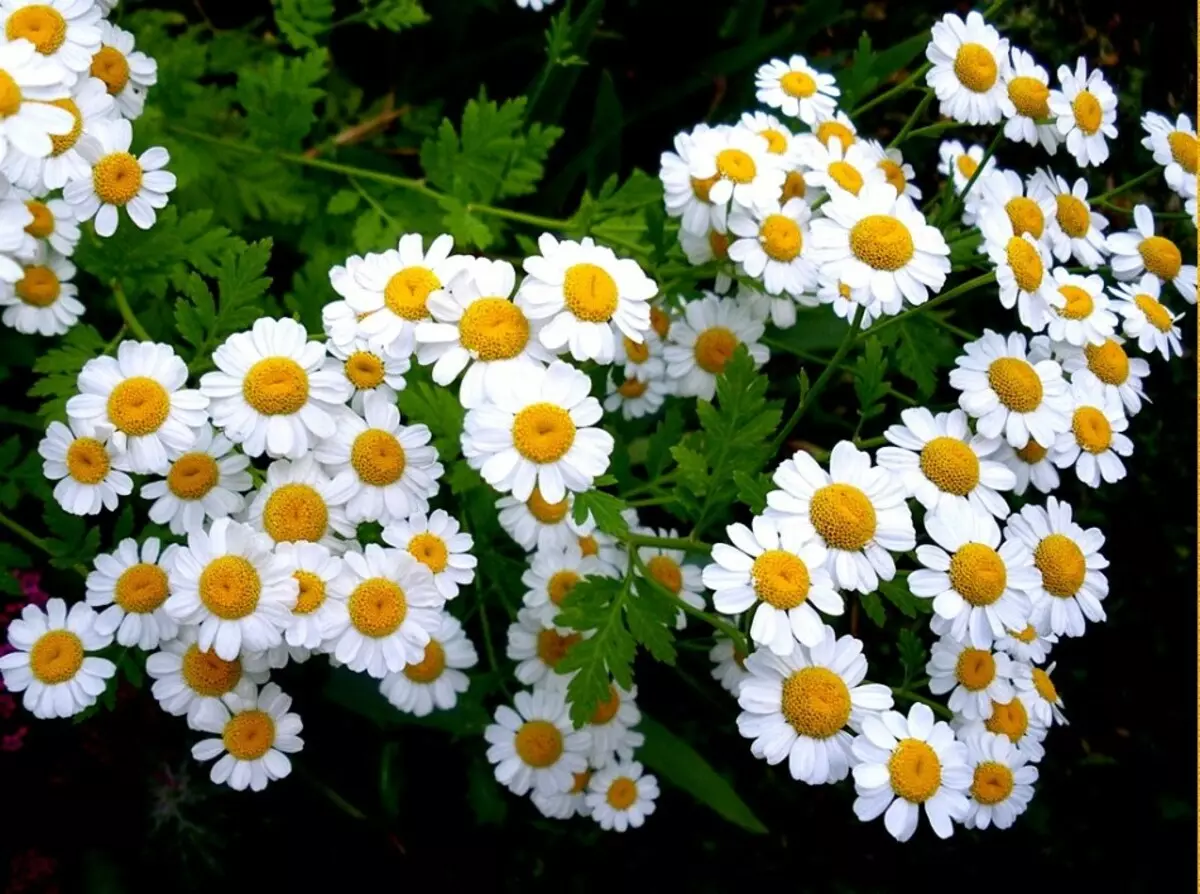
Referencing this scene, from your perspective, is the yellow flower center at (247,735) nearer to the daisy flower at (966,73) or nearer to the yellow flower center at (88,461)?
Result: the yellow flower center at (88,461)

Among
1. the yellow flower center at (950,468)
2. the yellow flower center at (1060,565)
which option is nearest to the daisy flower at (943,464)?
the yellow flower center at (950,468)

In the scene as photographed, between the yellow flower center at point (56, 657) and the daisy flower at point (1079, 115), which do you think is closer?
the yellow flower center at point (56, 657)

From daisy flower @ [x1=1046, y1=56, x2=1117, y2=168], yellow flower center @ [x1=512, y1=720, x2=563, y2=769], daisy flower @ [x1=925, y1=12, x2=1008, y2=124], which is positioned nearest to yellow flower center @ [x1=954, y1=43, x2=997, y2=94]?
daisy flower @ [x1=925, y1=12, x2=1008, y2=124]

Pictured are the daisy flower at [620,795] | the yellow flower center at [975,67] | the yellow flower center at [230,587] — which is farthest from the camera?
the daisy flower at [620,795]

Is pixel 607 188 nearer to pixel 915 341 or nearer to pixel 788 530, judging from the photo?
pixel 915 341

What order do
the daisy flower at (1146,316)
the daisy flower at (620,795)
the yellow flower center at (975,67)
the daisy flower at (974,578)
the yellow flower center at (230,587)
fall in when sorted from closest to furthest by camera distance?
the yellow flower center at (230,587)
the daisy flower at (974,578)
the daisy flower at (1146,316)
the yellow flower center at (975,67)
the daisy flower at (620,795)

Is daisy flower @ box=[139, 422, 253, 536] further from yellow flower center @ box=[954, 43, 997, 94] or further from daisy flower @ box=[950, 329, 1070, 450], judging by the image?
yellow flower center @ box=[954, 43, 997, 94]

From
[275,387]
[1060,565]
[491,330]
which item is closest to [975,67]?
[1060,565]
